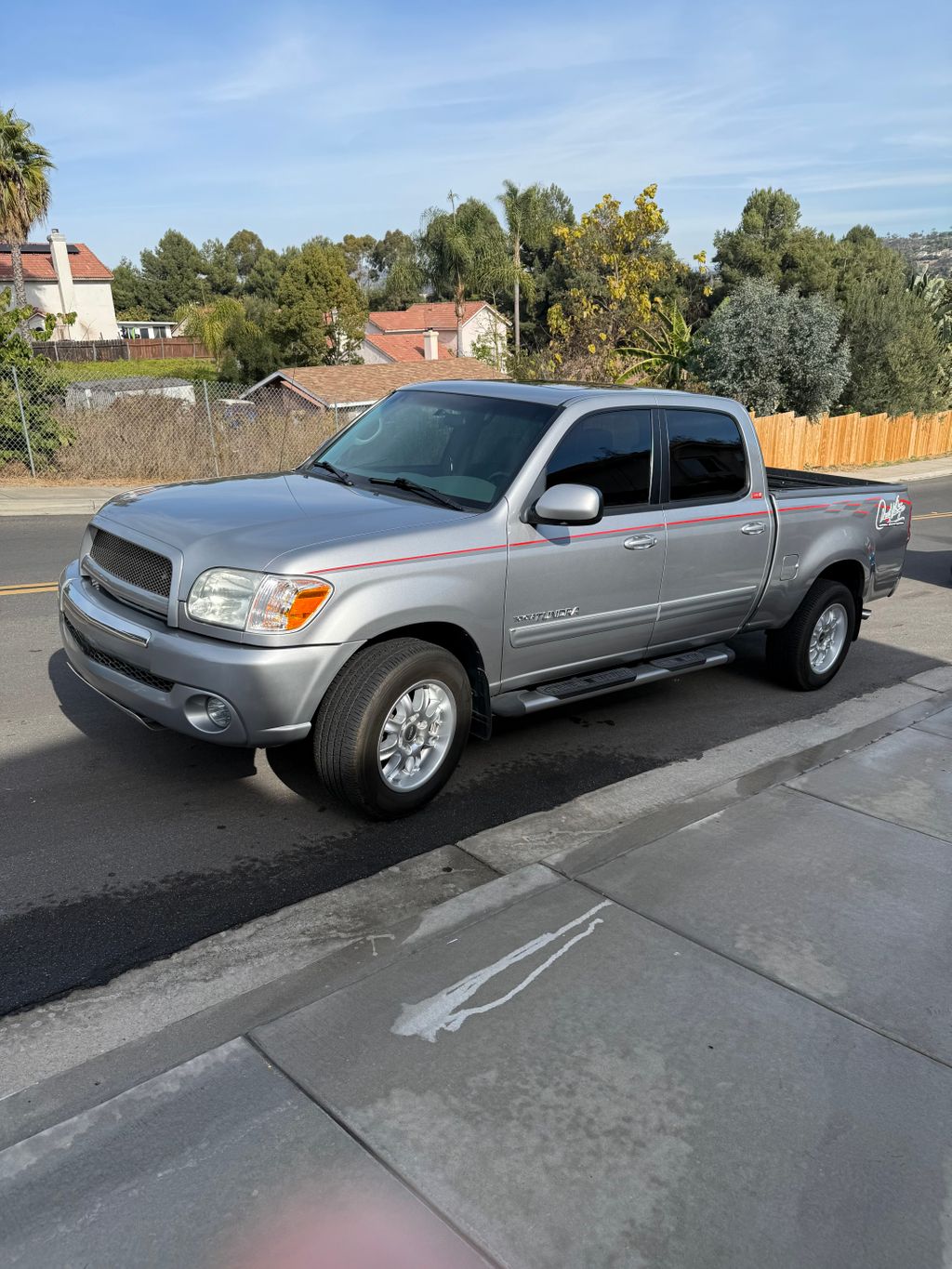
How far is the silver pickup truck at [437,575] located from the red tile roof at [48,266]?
57.7 m

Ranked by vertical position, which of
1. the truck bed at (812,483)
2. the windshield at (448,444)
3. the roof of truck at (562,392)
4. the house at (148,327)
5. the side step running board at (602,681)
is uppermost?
the house at (148,327)

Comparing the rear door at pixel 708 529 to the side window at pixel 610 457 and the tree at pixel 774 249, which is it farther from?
the tree at pixel 774 249

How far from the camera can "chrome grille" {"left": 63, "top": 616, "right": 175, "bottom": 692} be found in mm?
4134

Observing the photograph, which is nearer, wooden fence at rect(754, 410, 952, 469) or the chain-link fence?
the chain-link fence

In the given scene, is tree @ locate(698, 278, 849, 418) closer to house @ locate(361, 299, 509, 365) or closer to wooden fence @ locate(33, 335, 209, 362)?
house @ locate(361, 299, 509, 365)

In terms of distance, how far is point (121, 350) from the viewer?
54469mm

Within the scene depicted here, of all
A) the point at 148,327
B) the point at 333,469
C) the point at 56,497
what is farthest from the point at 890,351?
the point at 148,327

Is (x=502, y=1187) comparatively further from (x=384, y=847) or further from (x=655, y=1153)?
(x=384, y=847)

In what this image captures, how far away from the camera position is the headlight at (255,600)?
395cm

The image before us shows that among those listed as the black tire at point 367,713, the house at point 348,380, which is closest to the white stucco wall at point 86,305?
the house at point 348,380

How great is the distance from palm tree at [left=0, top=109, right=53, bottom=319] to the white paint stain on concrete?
125 ft

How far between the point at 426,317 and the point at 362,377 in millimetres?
27018

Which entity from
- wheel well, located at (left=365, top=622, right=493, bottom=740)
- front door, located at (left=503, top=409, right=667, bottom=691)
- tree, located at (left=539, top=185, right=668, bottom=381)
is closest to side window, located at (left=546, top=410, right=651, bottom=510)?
front door, located at (left=503, top=409, right=667, bottom=691)

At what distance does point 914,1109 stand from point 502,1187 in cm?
120
